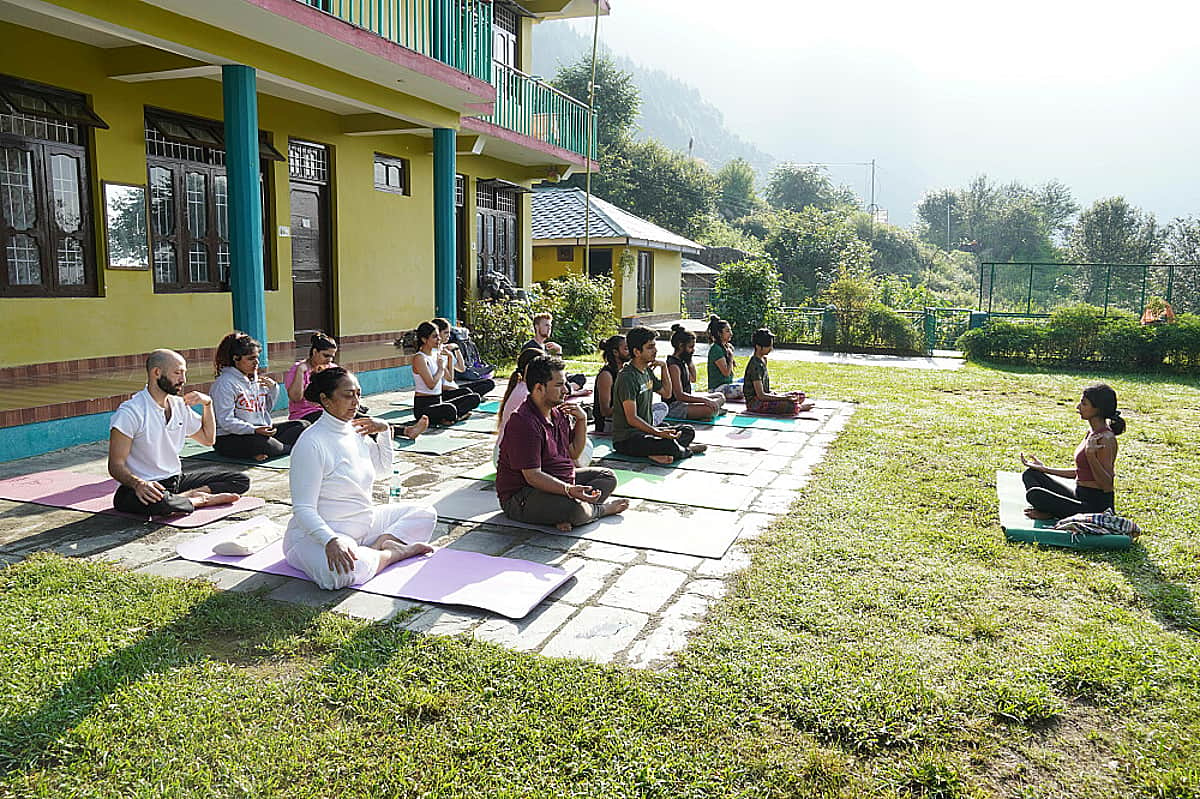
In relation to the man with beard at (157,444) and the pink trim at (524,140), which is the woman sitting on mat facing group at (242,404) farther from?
the pink trim at (524,140)

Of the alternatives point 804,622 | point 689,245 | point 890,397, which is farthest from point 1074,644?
point 689,245

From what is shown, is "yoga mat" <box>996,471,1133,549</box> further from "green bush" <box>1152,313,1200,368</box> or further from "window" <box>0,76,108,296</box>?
"green bush" <box>1152,313,1200,368</box>

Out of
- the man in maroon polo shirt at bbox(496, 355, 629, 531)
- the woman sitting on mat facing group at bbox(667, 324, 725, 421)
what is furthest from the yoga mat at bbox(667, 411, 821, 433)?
the man in maroon polo shirt at bbox(496, 355, 629, 531)

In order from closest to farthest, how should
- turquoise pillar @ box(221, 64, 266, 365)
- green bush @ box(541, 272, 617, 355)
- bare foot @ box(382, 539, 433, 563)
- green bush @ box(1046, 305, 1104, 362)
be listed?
bare foot @ box(382, 539, 433, 563), turquoise pillar @ box(221, 64, 266, 365), green bush @ box(1046, 305, 1104, 362), green bush @ box(541, 272, 617, 355)

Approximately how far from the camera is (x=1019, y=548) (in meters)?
5.15

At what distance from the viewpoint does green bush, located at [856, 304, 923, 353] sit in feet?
61.7

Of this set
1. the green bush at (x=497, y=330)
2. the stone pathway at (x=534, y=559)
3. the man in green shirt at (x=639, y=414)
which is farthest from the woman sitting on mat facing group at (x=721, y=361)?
the green bush at (x=497, y=330)

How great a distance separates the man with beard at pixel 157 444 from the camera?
5.20m

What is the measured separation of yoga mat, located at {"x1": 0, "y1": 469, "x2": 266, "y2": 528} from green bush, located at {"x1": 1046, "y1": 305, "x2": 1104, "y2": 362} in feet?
49.9

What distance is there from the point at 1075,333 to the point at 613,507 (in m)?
13.9

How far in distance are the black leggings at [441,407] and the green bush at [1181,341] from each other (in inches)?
512

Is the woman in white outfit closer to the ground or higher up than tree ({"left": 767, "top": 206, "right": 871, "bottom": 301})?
closer to the ground

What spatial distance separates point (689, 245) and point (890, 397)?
18.8 m

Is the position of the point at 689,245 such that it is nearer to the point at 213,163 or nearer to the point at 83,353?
the point at 213,163
